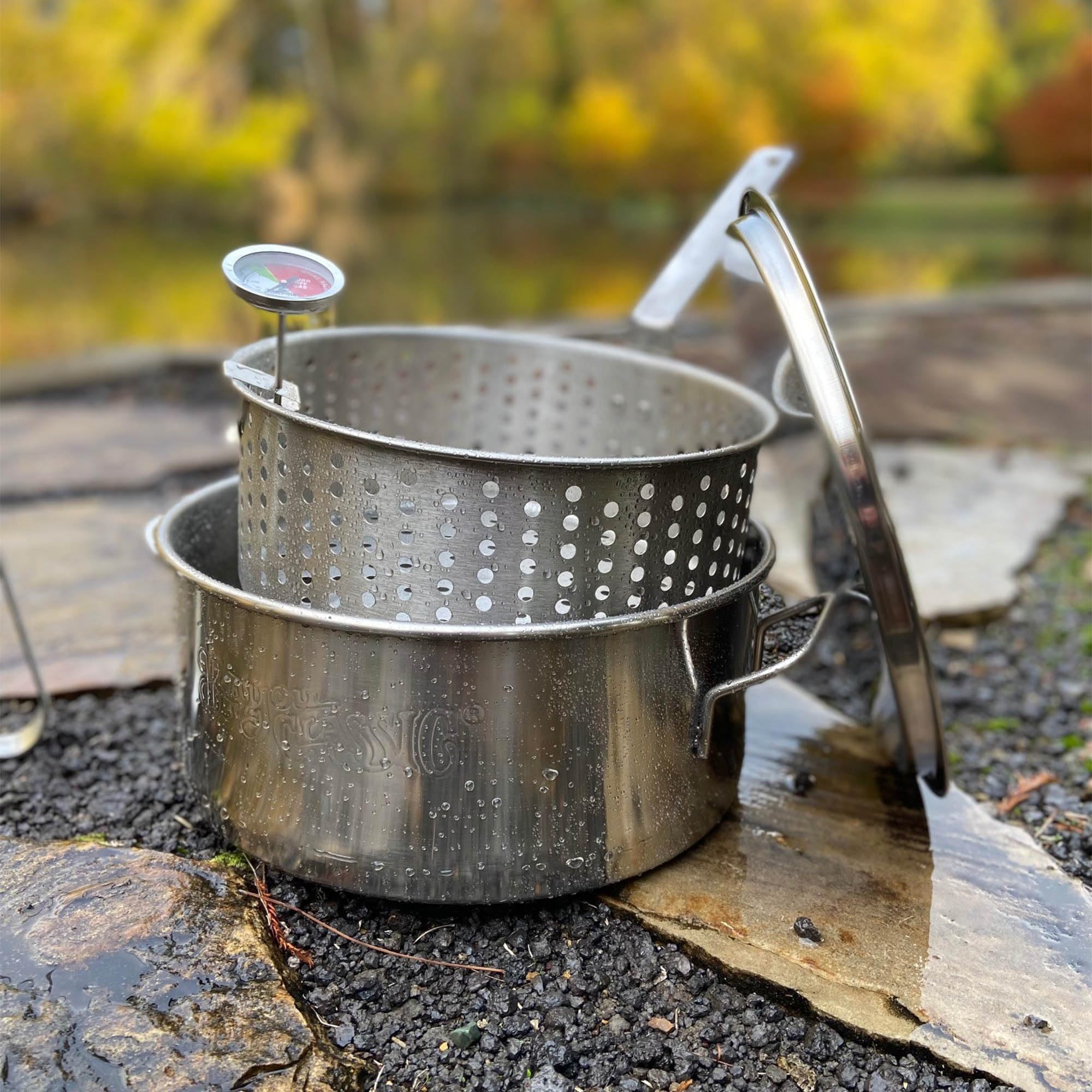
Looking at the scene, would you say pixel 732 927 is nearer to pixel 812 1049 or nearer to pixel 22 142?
pixel 812 1049

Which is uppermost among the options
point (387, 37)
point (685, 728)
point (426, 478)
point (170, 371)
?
point (387, 37)

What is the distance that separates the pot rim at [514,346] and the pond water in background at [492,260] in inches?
42.8

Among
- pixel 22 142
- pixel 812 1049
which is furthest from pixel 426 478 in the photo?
pixel 22 142

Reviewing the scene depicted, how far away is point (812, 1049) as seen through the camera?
54.9 inches

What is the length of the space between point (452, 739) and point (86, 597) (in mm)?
1693

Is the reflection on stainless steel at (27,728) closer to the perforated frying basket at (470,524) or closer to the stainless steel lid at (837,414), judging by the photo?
the perforated frying basket at (470,524)

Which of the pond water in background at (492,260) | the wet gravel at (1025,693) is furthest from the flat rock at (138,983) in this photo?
the pond water in background at (492,260)

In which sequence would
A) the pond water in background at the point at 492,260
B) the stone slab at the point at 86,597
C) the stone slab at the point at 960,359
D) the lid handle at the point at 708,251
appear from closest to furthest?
the lid handle at the point at 708,251
the stone slab at the point at 86,597
the stone slab at the point at 960,359
the pond water in background at the point at 492,260

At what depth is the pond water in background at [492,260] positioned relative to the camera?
827 centimetres

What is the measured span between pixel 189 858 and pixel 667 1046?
81cm

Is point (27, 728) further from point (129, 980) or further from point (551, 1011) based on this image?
point (551, 1011)

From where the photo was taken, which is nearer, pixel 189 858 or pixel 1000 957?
pixel 1000 957

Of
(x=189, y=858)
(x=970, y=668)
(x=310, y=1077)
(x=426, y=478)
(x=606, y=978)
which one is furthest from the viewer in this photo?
(x=970, y=668)

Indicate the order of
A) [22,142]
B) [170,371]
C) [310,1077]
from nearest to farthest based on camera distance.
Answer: [310,1077] → [170,371] → [22,142]
